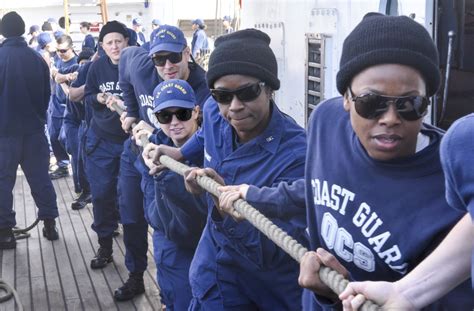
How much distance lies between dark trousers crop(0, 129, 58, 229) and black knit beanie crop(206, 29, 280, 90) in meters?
4.33

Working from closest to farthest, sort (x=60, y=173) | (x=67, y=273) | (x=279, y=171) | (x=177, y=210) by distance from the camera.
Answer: (x=279, y=171) < (x=177, y=210) < (x=67, y=273) < (x=60, y=173)

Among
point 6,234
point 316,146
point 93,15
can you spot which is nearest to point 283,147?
point 316,146

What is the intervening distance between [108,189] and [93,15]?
14174 millimetres

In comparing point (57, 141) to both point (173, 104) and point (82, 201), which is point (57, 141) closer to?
point (82, 201)

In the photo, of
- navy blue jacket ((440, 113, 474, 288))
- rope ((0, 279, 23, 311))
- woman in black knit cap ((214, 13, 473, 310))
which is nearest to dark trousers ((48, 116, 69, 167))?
rope ((0, 279, 23, 311))

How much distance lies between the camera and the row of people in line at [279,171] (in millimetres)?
1757

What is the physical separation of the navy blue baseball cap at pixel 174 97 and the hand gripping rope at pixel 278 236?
0.70 meters

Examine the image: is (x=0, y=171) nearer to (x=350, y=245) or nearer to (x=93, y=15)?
(x=350, y=245)

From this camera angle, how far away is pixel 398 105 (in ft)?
5.67

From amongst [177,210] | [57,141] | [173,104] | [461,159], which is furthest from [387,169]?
[57,141]

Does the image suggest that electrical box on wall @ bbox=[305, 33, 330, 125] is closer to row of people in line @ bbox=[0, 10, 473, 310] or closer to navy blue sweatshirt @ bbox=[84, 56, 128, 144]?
row of people in line @ bbox=[0, 10, 473, 310]

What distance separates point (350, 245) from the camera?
1935 millimetres

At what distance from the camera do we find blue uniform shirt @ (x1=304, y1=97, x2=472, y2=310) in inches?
67.7

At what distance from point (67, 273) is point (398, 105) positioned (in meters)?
4.63
